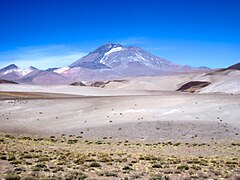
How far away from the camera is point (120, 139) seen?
23.6 m

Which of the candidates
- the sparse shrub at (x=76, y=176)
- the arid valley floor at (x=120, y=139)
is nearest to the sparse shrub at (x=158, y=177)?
the arid valley floor at (x=120, y=139)

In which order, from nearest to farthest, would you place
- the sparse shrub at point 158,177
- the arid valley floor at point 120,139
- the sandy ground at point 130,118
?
the sparse shrub at point 158,177, the arid valley floor at point 120,139, the sandy ground at point 130,118

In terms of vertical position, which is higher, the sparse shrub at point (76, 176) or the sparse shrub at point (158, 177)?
the sparse shrub at point (76, 176)

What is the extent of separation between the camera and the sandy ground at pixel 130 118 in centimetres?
2475

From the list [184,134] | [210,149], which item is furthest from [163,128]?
[210,149]

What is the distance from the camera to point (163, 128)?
Answer: 26.0 meters

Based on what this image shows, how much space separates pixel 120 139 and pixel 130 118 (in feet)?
22.5

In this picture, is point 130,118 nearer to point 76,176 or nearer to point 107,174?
point 107,174

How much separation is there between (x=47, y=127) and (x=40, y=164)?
18.1 m

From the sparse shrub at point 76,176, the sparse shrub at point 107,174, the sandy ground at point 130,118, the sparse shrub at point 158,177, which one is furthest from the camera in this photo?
the sandy ground at point 130,118

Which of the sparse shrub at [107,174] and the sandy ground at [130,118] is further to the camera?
the sandy ground at [130,118]

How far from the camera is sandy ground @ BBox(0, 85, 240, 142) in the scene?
81.2ft

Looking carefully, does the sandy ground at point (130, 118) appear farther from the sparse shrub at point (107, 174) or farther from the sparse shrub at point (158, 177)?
the sparse shrub at point (107, 174)

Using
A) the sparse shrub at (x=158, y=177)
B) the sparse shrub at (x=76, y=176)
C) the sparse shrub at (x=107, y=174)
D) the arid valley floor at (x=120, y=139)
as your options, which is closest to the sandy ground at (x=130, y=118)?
the arid valley floor at (x=120, y=139)
